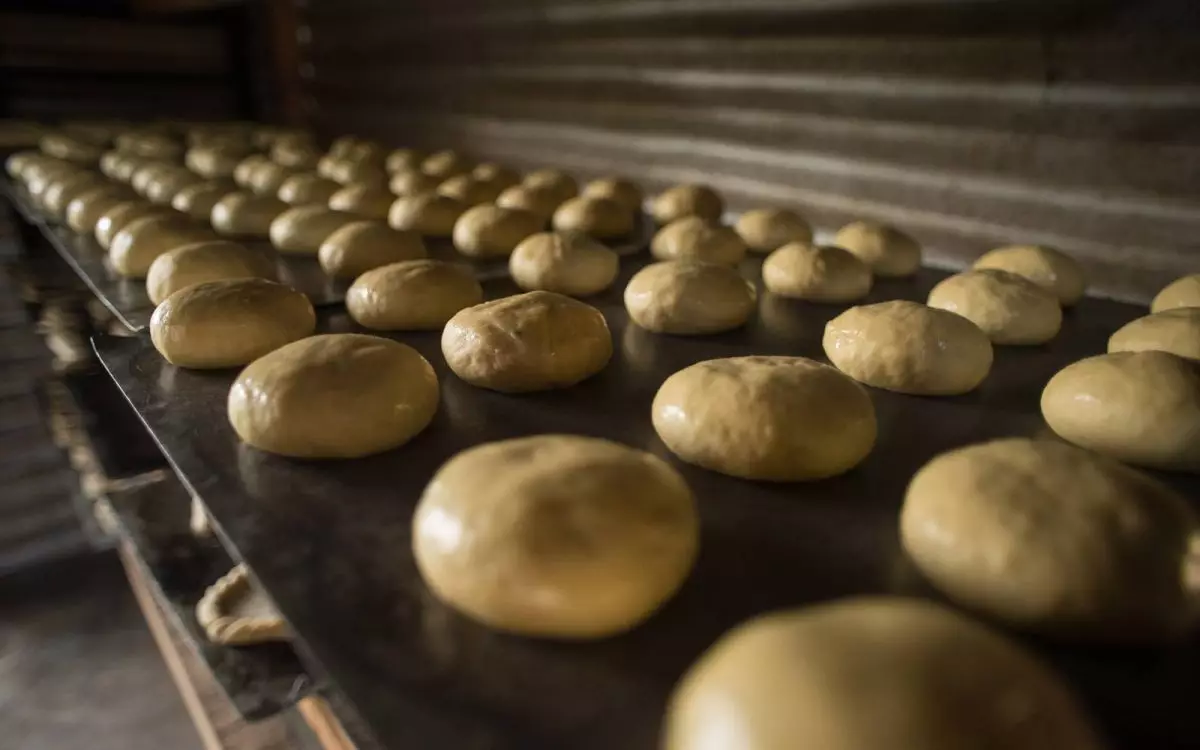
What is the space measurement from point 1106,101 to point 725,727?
1.62 m

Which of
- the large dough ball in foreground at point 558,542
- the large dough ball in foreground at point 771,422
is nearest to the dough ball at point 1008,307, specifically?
the large dough ball in foreground at point 771,422

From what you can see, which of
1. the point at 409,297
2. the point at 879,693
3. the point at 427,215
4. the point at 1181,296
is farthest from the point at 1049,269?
the point at 427,215

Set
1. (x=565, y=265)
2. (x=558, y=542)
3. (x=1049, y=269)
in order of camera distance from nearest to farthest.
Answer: (x=558, y=542) → (x=1049, y=269) → (x=565, y=265)

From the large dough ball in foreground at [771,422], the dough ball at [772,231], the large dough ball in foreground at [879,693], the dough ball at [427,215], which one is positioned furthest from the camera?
the dough ball at [427,215]

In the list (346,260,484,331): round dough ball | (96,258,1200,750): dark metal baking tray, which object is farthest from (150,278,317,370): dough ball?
(346,260,484,331): round dough ball

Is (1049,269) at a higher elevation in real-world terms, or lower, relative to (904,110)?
lower

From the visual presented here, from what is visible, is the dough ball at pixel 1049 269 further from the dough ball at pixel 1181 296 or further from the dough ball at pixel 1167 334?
the dough ball at pixel 1167 334

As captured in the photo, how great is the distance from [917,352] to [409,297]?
86 cm

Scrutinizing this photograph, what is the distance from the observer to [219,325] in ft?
4.29

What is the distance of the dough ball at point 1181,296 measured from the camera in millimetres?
1368

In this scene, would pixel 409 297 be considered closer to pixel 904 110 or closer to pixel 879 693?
pixel 879 693

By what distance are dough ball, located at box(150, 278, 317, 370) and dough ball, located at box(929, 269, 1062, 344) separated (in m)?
1.16

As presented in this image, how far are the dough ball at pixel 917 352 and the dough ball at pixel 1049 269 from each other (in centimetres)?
39

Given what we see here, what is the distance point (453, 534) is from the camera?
29.5 inches
